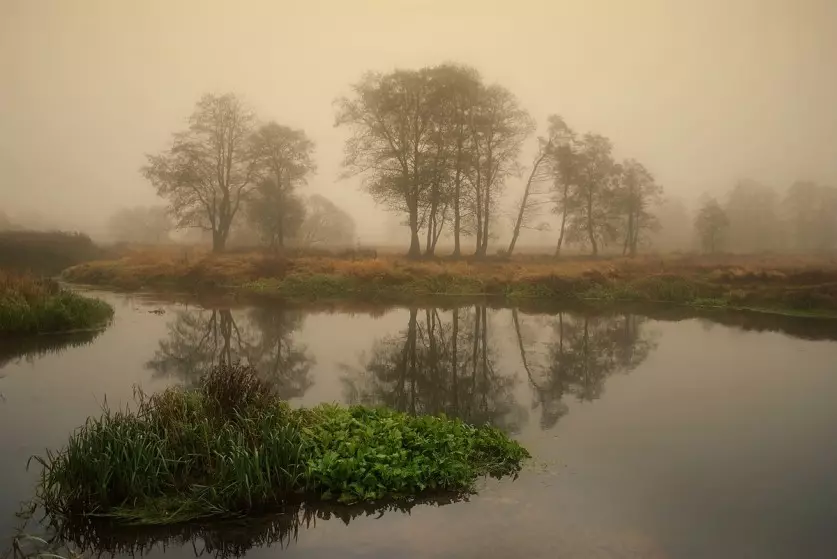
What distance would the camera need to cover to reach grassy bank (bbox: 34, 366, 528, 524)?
5219 millimetres

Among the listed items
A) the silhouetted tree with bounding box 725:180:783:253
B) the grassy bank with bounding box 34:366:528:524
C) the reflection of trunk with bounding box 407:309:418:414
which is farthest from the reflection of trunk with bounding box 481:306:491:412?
the silhouetted tree with bounding box 725:180:783:253

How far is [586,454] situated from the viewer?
673 centimetres

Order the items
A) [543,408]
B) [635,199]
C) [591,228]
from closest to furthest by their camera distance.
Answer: [543,408] → [635,199] → [591,228]

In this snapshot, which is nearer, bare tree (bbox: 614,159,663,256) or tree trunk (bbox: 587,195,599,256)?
bare tree (bbox: 614,159,663,256)

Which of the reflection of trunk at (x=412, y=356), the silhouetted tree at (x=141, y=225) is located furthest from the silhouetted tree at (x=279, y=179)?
the reflection of trunk at (x=412, y=356)

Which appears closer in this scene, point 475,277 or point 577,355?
point 577,355

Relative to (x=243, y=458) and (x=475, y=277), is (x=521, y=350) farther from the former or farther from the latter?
(x=475, y=277)

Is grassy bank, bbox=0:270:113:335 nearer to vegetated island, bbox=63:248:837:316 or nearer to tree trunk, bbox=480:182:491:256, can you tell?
vegetated island, bbox=63:248:837:316

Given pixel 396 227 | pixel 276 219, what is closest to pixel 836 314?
pixel 396 227

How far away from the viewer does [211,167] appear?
26469mm

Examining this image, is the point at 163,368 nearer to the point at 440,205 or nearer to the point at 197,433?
the point at 197,433

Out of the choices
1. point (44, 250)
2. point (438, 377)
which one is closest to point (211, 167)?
point (44, 250)

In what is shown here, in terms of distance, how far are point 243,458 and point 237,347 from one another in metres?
6.77

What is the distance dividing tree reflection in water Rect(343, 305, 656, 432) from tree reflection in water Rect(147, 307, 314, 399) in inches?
42.7
